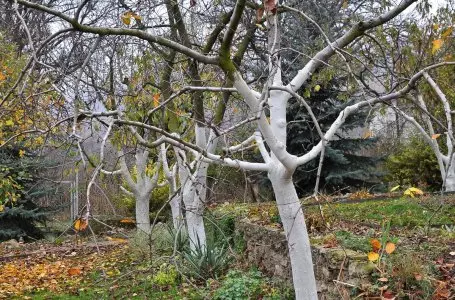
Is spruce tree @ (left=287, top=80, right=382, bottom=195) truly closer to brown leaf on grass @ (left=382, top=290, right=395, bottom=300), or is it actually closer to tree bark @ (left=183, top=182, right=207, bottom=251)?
tree bark @ (left=183, top=182, right=207, bottom=251)

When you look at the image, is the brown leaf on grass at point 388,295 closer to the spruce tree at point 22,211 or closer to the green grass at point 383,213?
the green grass at point 383,213

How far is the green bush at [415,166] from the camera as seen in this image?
13141mm

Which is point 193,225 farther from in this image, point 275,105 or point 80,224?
point 80,224

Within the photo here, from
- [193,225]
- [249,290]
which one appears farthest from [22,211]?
[249,290]

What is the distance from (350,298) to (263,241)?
8.44ft

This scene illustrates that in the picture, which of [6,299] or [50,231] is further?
[50,231]

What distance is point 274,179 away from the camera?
378 cm

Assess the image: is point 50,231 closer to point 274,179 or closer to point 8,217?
point 8,217

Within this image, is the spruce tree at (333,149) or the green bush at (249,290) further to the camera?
the spruce tree at (333,149)

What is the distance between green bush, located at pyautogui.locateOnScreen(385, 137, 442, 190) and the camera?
13141mm

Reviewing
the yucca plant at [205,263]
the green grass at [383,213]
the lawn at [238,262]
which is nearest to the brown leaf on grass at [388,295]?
the lawn at [238,262]

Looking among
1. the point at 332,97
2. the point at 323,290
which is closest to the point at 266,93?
the point at 323,290

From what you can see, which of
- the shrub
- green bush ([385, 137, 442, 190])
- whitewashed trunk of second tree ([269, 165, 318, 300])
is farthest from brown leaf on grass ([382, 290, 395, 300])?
green bush ([385, 137, 442, 190])

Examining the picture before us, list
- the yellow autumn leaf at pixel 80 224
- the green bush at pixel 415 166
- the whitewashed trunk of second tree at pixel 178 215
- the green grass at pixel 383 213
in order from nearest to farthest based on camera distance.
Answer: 1. the yellow autumn leaf at pixel 80 224
2. the whitewashed trunk of second tree at pixel 178 215
3. the green grass at pixel 383 213
4. the green bush at pixel 415 166
